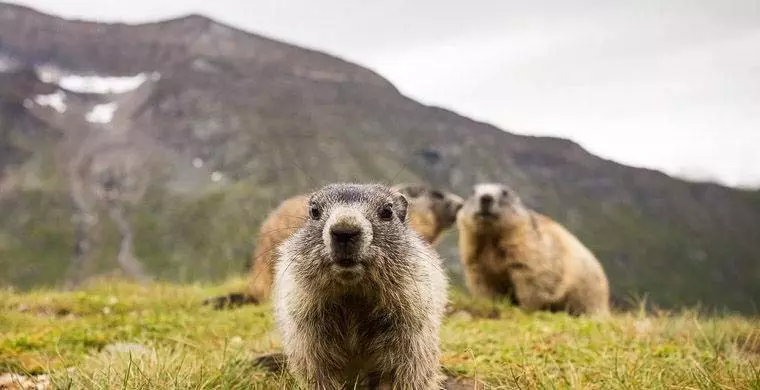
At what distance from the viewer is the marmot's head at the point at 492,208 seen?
1127 centimetres

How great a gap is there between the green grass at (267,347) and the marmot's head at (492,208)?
5.15 ft

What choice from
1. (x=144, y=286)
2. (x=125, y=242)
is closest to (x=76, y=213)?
(x=125, y=242)

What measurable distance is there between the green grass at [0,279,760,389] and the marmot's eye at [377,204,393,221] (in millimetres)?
1163

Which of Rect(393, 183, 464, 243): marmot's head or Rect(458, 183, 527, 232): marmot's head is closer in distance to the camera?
Rect(458, 183, 527, 232): marmot's head

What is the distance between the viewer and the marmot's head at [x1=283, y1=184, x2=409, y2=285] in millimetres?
4090

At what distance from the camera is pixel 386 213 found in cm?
468

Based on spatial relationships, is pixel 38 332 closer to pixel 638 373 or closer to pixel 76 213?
pixel 638 373

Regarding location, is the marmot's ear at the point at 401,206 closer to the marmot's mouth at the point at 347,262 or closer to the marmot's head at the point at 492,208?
the marmot's mouth at the point at 347,262

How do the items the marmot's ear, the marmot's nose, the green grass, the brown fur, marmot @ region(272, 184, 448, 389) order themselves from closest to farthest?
marmot @ region(272, 184, 448, 389) → the green grass → the marmot's ear → the brown fur → the marmot's nose

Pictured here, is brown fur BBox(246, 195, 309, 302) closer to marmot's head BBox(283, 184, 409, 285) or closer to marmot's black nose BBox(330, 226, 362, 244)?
marmot's head BBox(283, 184, 409, 285)

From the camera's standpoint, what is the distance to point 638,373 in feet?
15.1

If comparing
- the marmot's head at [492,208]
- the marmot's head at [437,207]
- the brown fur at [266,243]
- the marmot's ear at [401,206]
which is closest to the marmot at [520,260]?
the marmot's head at [492,208]

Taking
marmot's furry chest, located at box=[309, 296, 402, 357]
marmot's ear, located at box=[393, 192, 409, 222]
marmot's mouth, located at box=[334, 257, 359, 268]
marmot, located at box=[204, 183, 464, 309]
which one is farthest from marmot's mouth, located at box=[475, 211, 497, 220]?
marmot's mouth, located at box=[334, 257, 359, 268]

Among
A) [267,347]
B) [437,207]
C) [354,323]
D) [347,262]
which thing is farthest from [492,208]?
[347,262]
